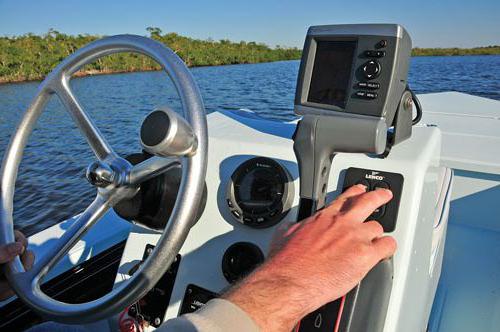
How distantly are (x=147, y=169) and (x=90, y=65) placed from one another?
2569 centimetres

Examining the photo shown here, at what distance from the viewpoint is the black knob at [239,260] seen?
1035 millimetres

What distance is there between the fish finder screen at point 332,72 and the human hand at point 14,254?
0.75 metres

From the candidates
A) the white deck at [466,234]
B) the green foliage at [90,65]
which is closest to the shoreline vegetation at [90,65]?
the green foliage at [90,65]

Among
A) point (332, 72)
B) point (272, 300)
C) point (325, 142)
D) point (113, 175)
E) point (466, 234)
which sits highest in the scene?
point (332, 72)

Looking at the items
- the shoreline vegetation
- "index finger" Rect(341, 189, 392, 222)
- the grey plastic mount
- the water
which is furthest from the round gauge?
the shoreline vegetation

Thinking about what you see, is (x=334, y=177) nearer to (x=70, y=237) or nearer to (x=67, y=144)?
(x=70, y=237)

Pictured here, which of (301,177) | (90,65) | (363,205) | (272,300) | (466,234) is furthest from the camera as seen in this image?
(90,65)

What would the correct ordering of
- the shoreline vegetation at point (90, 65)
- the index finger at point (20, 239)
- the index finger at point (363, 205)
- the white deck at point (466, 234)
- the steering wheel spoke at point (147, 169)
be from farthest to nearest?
1. the shoreline vegetation at point (90, 65)
2. the white deck at point (466, 234)
3. the index finger at point (20, 239)
4. the steering wheel spoke at point (147, 169)
5. the index finger at point (363, 205)

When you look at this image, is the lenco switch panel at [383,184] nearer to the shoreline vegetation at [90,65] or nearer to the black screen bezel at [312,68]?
the black screen bezel at [312,68]

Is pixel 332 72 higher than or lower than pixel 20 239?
higher

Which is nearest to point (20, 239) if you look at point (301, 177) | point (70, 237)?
point (70, 237)

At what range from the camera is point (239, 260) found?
1.05 meters

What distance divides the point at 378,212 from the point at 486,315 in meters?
1.05

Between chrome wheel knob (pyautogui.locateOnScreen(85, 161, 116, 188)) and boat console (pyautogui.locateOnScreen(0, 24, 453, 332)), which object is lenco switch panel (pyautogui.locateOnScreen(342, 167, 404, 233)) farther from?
chrome wheel knob (pyautogui.locateOnScreen(85, 161, 116, 188))
